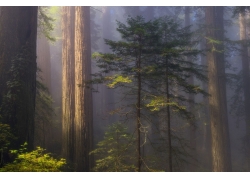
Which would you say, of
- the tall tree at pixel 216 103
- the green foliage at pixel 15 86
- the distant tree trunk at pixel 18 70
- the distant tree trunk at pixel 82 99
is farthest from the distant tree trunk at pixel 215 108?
the green foliage at pixel 15 86

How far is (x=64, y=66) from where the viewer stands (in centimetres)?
1079

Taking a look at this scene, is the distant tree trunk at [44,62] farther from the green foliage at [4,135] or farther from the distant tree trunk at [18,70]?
the green foliage at [4,135]

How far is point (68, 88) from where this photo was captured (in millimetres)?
10211

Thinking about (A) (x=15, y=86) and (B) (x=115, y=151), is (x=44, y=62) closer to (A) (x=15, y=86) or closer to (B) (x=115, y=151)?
(A) (x=15, y=86)

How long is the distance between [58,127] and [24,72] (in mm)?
8768

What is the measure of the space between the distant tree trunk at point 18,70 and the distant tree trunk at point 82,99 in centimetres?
201

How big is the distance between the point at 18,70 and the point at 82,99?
299 cm

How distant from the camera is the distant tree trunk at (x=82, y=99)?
809 cm

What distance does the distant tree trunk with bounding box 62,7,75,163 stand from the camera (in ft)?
29.6

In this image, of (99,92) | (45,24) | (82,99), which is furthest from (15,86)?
(45,24)
